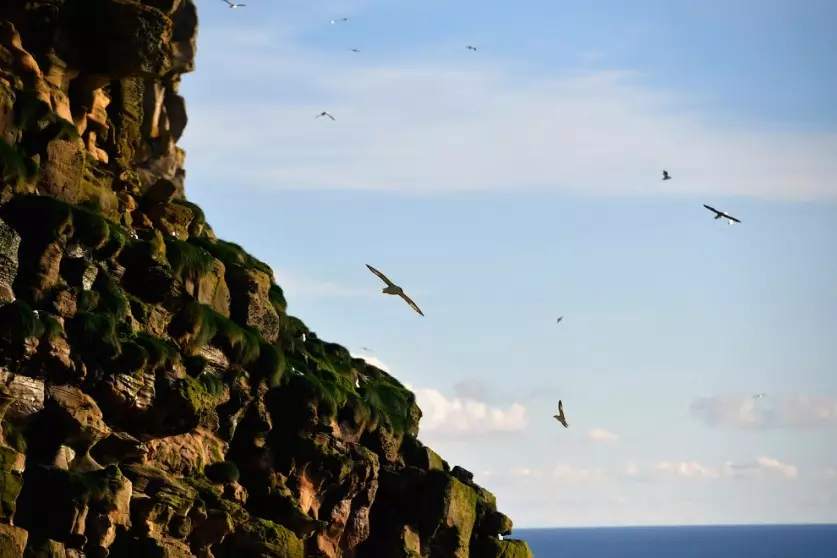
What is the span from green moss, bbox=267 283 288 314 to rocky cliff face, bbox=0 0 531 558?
0.50 feet

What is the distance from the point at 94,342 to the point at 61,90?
12.6 meters

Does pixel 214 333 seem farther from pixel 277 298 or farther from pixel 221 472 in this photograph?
pixel 277 298

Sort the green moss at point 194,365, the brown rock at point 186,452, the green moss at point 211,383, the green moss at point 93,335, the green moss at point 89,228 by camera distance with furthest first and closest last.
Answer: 1. the green moss at point 211,383
2. the green moss at point 194,365
3. the brown rock at point 186,452
4. the green moss at point 89,228
5. the green moss at point 93,335

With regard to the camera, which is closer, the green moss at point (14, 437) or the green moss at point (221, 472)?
the green moss at point (14, 437)

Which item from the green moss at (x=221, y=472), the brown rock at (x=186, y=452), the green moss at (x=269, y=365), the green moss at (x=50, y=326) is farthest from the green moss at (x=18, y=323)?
the green moss at (x=269, y=365)

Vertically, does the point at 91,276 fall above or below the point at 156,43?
below

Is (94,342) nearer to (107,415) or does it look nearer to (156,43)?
(107,415)

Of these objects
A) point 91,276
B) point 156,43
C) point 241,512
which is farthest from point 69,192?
point 241,512

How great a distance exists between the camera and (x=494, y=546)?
81938 millimetres

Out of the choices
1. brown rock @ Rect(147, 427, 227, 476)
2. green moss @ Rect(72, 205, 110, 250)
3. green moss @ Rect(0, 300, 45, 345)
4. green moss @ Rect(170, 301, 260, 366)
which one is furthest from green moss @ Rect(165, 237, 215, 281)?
green moss @ Rect(0, 300, 45, 345)

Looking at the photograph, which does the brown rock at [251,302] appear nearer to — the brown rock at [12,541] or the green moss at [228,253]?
the green moss at [228,253]

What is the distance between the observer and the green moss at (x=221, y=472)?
64.9 m

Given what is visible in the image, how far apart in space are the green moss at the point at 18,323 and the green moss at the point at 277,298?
25620 millimetres

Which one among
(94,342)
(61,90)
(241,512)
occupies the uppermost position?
(61,90)
